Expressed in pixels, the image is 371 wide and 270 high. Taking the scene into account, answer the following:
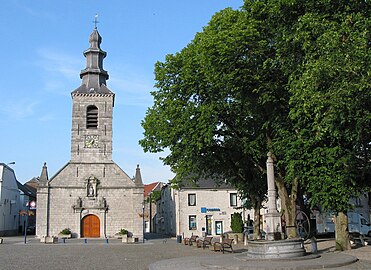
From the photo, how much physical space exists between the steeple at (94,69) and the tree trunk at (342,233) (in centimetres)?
3234

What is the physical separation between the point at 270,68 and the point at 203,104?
4478mm

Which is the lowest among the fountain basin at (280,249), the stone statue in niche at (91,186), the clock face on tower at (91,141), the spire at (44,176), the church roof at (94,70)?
the fountain basin at (280,249)

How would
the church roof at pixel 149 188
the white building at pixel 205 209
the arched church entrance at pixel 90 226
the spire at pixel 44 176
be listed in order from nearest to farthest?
the spire at pixel 44 176 < the arched church entrance at pixel 90 226 < the white building at pixel 205 209 < the church roof at pixel 149 188

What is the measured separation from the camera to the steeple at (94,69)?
4731cm

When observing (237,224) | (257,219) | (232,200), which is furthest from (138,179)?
(257,219)

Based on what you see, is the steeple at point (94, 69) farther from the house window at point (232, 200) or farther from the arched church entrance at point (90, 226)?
the house window at point (232, 200)

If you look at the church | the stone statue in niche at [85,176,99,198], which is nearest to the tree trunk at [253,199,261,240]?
the church

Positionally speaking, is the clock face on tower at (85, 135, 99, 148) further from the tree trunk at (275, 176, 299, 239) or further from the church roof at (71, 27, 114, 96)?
the tree trunk at (275, 176, 299, 239)

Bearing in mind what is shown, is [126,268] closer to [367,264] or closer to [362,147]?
[367,264]

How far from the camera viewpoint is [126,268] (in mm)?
15742

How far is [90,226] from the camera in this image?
144 ft

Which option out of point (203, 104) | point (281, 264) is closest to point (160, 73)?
point (203, 104)

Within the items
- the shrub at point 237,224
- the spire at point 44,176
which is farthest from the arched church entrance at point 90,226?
the shrub at point 237,224

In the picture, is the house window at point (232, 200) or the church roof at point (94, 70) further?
the house window at point (232, 200)
